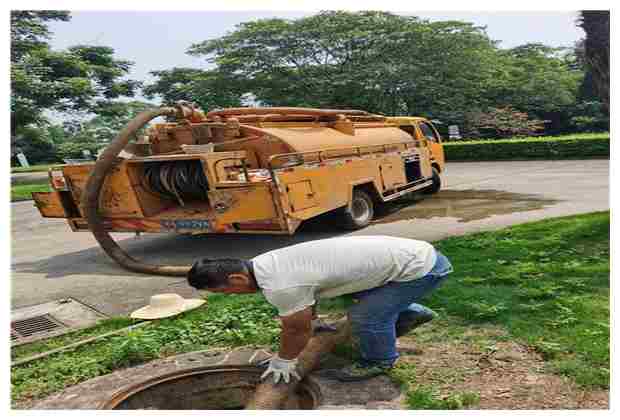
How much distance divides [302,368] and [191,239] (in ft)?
17.2

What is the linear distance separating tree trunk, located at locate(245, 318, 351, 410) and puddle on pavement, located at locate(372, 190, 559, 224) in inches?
185

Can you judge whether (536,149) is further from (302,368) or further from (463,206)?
(302,368)

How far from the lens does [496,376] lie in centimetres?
308

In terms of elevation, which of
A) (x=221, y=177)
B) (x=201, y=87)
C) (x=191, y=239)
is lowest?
(x=191, y=239)

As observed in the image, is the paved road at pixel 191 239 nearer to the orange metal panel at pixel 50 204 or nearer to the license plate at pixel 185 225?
the license plate at pixel 185 225

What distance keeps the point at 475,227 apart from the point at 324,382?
15.0 feet

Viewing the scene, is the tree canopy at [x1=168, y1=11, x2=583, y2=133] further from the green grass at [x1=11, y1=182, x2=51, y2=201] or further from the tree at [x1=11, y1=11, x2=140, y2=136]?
the green grass at [x1=11, y1=182, x2=51, y2=201]

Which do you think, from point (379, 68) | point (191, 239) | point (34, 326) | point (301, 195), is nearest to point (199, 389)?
point (34, 326)

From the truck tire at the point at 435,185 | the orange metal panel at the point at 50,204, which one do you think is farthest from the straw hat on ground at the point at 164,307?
the truck tire at the point at 435,185

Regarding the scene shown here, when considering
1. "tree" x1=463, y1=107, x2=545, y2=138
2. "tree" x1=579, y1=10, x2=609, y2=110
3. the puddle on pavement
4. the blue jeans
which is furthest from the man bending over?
"tree" x1=463, y1=107, x2=545, y2=138

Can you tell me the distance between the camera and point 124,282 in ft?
18.6

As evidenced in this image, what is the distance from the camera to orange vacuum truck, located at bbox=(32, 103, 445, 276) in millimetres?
5891

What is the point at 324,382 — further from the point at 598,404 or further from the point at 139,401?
the point at 598,404
